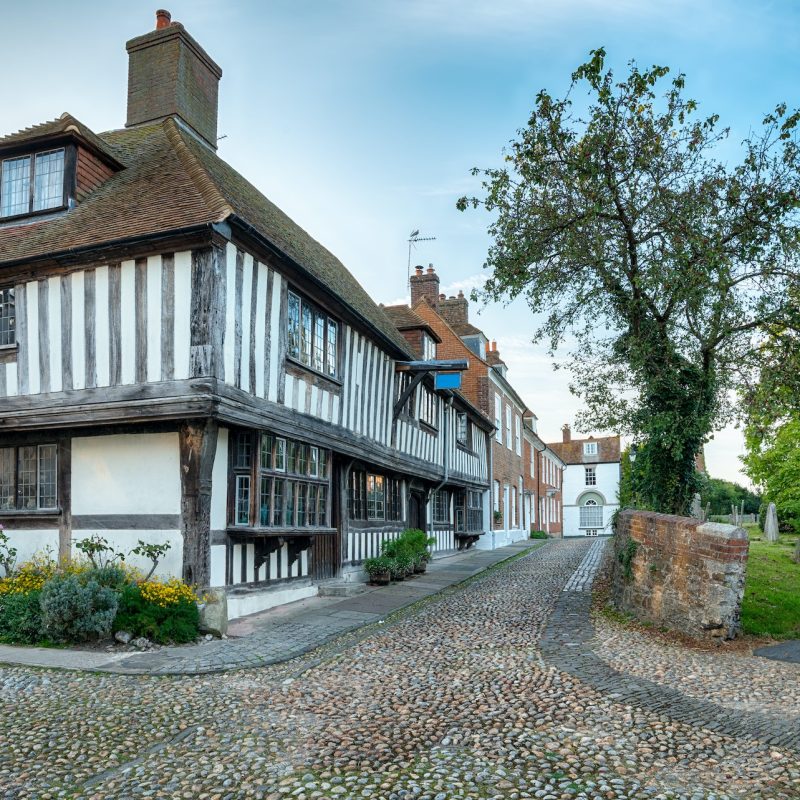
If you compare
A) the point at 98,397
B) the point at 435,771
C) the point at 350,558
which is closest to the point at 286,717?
the point at 435,771

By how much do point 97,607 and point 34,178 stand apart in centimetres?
667

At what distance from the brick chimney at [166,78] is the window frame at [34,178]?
116 inches

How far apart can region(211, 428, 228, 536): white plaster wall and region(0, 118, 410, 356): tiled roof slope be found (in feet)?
9.21

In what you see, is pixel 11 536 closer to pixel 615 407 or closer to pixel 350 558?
pixel 350 558

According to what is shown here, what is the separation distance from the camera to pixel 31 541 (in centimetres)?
959

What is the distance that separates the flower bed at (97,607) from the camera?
24.9 ft

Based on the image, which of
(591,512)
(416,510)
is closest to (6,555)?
(416,510)

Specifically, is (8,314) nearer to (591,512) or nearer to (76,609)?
(76,609)

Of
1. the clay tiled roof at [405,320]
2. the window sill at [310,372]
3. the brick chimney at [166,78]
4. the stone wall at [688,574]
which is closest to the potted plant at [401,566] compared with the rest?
the window sill at [310,372]

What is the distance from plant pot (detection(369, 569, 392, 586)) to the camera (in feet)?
43.2

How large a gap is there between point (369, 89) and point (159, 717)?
821cm

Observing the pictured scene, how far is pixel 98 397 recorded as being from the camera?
29.1 ft

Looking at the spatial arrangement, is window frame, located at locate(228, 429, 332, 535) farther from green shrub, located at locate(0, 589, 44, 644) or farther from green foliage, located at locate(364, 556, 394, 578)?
green shrub, located at locate(0, 589, 44, 644)

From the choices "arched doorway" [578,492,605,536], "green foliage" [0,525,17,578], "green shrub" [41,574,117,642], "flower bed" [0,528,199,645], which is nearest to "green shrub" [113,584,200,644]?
"flower bed" [0,528,199,645]
